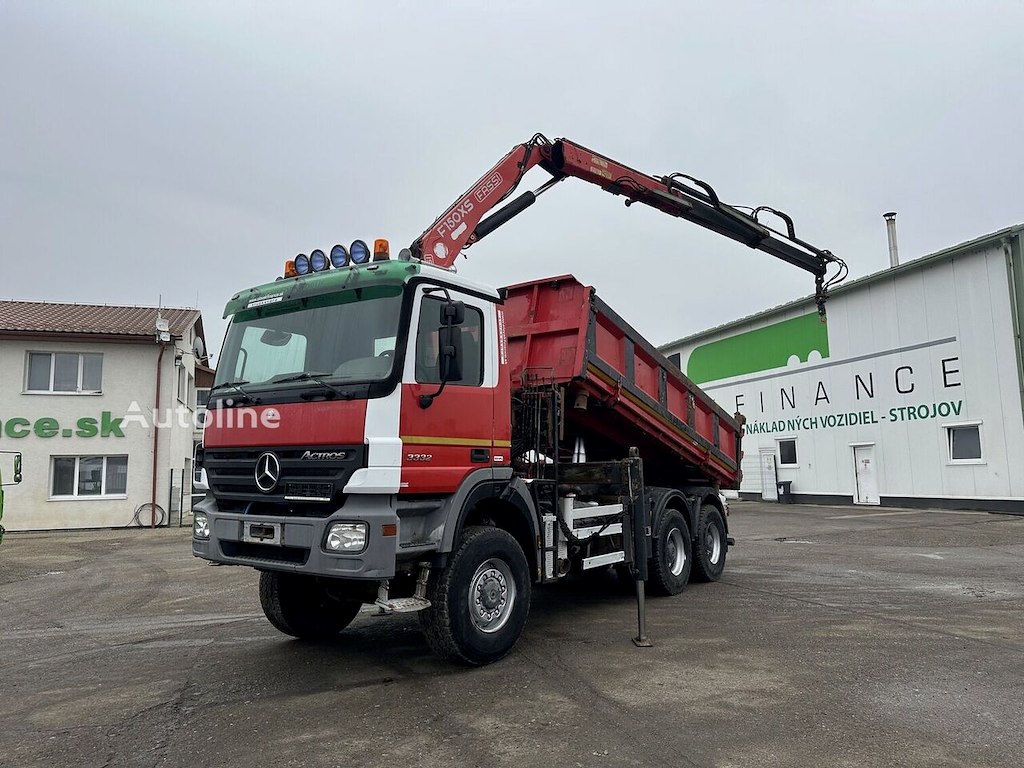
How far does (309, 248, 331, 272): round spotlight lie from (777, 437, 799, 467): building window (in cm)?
2268

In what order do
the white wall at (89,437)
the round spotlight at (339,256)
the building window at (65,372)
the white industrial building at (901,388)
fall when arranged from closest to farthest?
the round spotlight at (339,256), the white industrial building at (901,388), the white wall at (89,437), the building window at (65,372)

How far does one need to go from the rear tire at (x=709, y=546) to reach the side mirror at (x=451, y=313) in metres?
5.15

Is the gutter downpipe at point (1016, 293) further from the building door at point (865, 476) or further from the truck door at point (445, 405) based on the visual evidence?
the truck door at point (445, 405)

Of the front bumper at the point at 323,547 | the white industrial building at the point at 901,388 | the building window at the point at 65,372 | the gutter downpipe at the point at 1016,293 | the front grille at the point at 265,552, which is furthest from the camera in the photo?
the building window at the point at 65,372

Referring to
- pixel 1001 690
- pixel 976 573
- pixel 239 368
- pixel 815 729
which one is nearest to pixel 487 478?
pixel 239 368

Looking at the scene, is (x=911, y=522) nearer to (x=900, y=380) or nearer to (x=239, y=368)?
(x=900, y=380)

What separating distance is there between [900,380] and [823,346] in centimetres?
329

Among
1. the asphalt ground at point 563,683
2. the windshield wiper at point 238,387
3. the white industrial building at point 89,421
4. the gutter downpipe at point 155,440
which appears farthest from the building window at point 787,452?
the windshield wiper at point 238,387

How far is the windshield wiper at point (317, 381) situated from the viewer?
4984 mm

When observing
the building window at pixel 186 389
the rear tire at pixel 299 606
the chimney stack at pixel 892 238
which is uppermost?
the chimney stack at pixel 892 238

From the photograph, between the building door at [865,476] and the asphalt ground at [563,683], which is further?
the building door at [865,476]

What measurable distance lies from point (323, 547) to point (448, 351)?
5.18 feet

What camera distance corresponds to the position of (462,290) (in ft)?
18.9

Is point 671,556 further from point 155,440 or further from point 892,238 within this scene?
point 892,238
